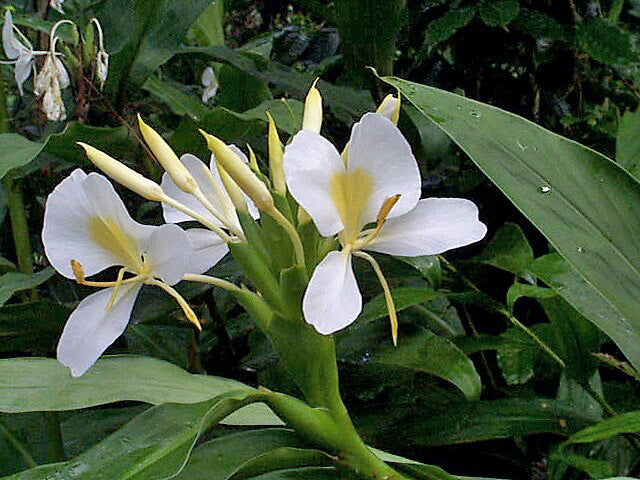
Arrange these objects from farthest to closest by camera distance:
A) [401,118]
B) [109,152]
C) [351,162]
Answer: [401,118]
[109,152]
[351,162]

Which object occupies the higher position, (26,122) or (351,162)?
(351,162)

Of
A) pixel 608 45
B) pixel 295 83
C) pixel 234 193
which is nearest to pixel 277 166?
pixel 234 193

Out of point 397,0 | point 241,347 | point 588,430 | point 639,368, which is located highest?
point 397,0

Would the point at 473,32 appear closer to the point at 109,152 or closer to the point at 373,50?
the point at 373,50

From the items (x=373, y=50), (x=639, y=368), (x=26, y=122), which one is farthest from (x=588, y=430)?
(x=26, y=122)

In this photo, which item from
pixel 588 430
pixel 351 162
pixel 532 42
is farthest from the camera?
pixel 532 42

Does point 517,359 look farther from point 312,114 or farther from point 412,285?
point 312,114

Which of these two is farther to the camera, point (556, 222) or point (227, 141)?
point (227, 141)

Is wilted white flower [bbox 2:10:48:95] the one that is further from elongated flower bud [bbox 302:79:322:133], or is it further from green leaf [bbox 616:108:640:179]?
green leaf [bbox 616:108:640:179]
